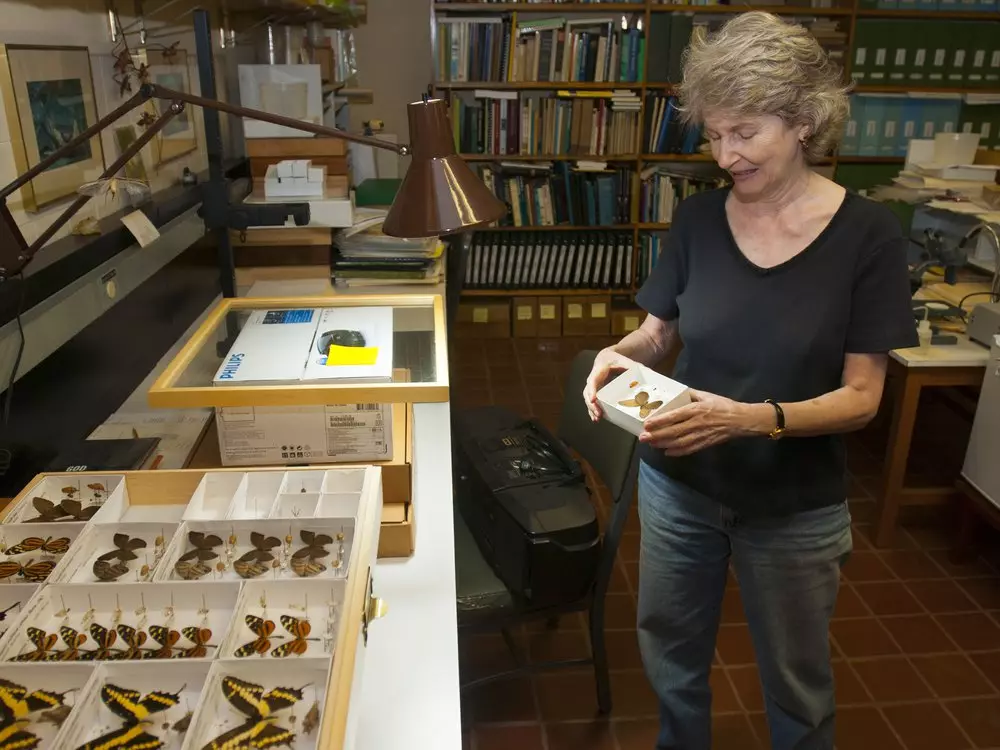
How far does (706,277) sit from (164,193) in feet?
4.87

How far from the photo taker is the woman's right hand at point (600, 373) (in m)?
1.46

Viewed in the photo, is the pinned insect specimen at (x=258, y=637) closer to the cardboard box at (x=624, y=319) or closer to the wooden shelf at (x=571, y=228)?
the wooden shelf at (x=571, y=228)

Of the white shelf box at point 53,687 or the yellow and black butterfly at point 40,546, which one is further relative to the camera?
the yellow and black butterfly at point 40,546

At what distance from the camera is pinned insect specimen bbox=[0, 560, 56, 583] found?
1075mm

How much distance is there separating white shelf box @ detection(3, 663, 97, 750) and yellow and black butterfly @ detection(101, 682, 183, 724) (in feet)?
0.08

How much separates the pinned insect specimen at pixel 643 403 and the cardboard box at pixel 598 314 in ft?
11.1

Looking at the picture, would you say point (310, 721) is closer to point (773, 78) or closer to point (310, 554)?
point (310, 554)

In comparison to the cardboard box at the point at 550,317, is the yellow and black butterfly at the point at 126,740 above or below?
above

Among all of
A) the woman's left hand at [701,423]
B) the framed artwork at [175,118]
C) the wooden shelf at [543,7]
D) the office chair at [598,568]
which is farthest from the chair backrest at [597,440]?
the wooden shelf at [543,7]

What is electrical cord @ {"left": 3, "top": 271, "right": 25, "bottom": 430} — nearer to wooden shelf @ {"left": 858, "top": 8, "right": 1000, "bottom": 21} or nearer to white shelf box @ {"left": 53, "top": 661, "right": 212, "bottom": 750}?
white shelf box @ {"left": 53, "top": 661, "right": 212, "bottom": 750}

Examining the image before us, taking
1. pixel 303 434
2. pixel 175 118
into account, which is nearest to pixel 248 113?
pixel 303 434

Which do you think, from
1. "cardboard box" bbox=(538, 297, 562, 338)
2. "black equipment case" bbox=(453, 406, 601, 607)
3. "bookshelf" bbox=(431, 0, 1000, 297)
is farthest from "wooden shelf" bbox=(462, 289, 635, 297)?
"black equipment case" bbox=(453, 406, 601, 607)

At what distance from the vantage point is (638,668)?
2164 mm

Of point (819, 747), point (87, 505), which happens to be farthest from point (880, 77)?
point (87, 505)
